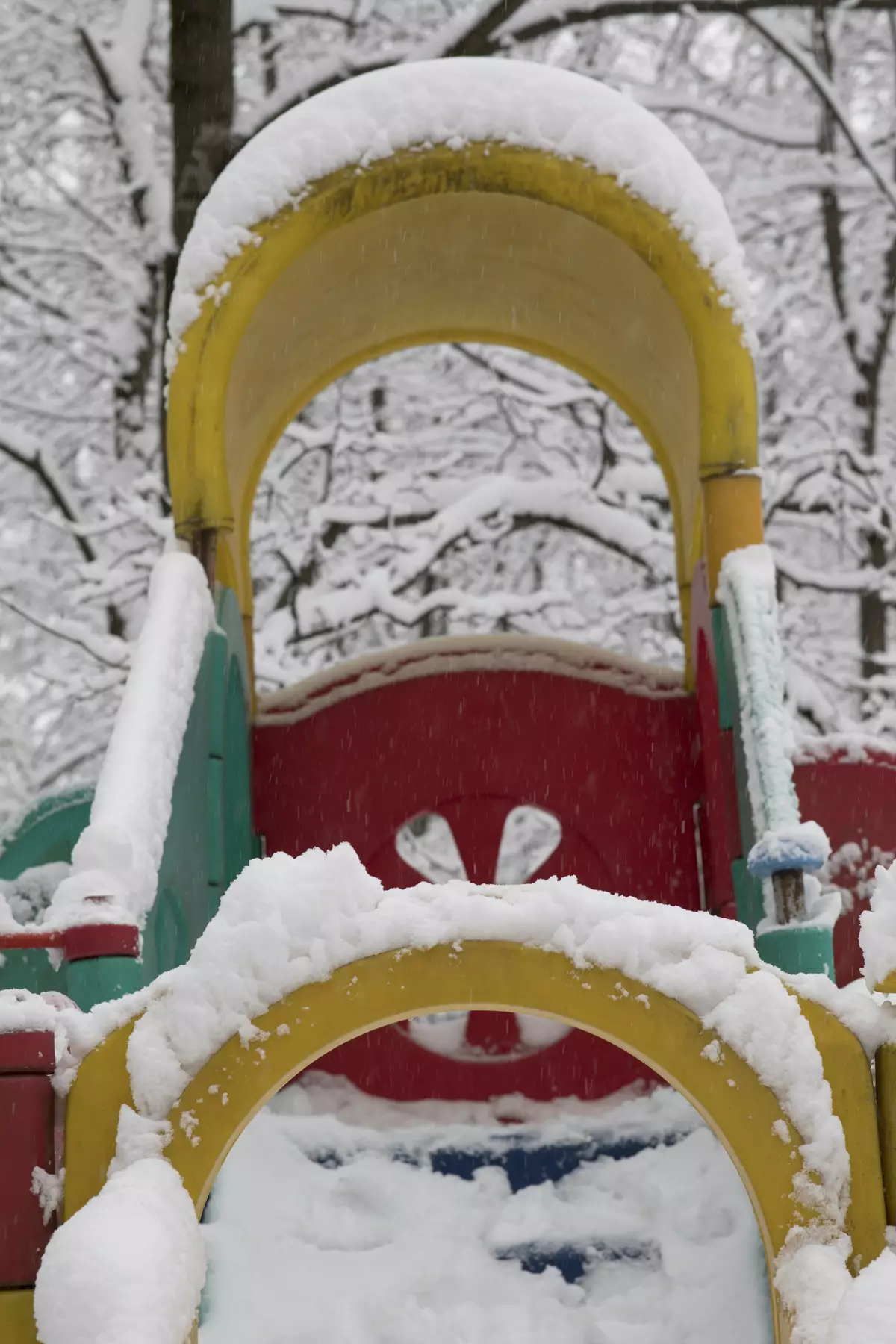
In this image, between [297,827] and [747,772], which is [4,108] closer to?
[297,827]

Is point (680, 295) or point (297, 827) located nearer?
point (680, 295)

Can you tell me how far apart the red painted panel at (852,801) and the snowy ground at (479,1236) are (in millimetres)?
928

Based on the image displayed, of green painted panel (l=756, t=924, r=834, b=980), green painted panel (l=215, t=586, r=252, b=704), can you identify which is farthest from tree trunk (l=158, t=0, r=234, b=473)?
green painted panel (l=756, t=924, r=834, b=980)

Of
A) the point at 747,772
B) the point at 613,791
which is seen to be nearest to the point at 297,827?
the point at 613,791

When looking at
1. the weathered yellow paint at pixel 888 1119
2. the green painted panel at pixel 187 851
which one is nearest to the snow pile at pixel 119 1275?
the weathered yellow paint at pixel 888 1119

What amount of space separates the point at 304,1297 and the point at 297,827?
5.45 ft

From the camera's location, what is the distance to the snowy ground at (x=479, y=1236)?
282cm

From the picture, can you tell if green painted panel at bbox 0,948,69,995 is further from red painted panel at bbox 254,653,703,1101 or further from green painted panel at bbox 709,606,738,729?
green painted panel at bbox 709,606,738,729

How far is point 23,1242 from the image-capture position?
162 centimetres

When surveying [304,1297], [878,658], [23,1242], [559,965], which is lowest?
[304,1297]

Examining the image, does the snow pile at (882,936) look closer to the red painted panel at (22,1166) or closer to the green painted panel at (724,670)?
the red painted panel at (22,1166)

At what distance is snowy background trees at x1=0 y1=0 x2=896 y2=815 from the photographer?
754 cm

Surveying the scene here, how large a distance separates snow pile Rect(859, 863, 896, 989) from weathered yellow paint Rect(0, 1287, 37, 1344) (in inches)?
39.9

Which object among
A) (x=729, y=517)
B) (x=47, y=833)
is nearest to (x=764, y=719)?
(x=729, y=517)
